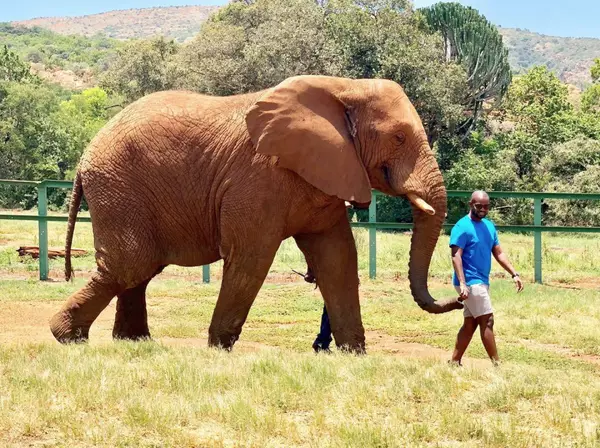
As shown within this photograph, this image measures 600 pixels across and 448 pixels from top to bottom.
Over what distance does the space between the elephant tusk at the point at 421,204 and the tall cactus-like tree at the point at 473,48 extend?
38057mm

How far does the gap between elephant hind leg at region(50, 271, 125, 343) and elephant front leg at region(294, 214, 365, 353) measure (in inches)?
77.9

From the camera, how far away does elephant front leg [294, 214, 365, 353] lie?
859cm

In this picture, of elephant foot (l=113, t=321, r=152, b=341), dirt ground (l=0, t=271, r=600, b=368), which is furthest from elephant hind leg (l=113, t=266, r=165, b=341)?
dirt ground (l=0, t=271, r=600, b=368)

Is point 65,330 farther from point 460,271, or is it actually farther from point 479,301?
point 479,301

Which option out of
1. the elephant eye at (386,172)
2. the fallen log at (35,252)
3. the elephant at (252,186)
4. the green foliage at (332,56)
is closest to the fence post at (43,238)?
the fallen log at (35,252)

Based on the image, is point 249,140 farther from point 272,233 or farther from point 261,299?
point 261,299

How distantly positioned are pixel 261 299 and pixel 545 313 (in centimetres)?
431

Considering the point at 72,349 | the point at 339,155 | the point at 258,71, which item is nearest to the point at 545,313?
the point at 339,155

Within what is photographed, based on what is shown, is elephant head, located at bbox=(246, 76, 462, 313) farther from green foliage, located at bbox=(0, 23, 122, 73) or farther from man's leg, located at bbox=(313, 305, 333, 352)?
green foliage, located at bbox=(0, 23, 122, 73)

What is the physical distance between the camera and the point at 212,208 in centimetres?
849

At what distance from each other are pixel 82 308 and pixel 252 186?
88.2 inches

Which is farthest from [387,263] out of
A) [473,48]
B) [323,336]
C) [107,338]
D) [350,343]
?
[473,48]

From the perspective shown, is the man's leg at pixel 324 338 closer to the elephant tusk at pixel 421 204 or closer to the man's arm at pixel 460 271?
the elephant tusk at pixel 421 204

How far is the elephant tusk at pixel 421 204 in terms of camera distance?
Result: 26.2ft
